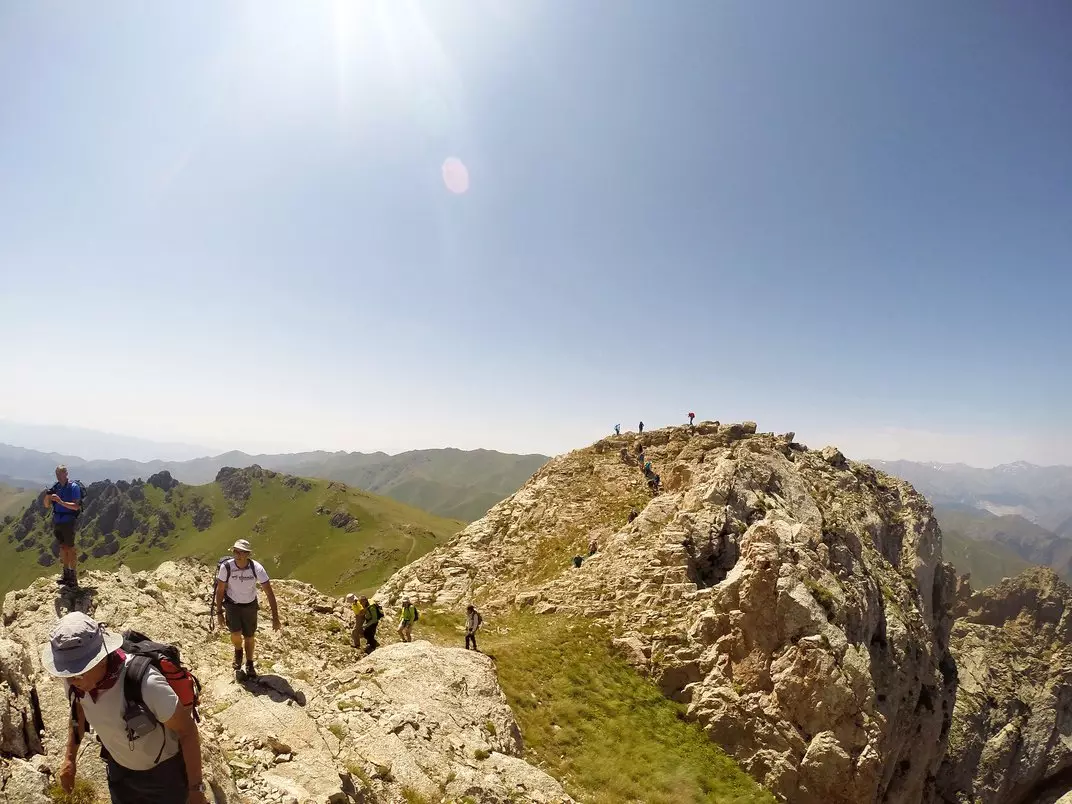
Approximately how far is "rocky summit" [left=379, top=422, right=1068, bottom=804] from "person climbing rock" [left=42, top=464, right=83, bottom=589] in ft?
73.1

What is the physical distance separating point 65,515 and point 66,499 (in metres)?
0.48

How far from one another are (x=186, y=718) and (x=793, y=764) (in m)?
25.4

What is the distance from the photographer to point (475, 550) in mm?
43844

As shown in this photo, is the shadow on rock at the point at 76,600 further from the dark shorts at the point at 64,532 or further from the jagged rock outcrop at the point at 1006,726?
the jagged rock outcrop at the point at 1006,726

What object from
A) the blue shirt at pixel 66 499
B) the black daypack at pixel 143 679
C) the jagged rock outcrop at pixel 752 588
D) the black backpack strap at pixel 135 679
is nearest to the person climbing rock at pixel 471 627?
the jagged rock outcrop at pixel 752 588

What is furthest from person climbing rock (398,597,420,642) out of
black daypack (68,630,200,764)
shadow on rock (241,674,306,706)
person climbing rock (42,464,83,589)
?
black daypack (68,630,200,764)

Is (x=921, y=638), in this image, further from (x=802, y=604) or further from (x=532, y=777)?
(x=532, y=777)

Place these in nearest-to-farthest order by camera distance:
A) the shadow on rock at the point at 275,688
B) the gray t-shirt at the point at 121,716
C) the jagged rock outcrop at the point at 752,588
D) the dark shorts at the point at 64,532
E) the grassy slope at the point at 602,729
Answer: the gray t-shirt at the point at 121,716, the shadow on rock at the point at 275,688, the dark shorts at the point at 64,532, the grassy slope at the point at 602,729, the jagged rock outcrop at the point at 752,588

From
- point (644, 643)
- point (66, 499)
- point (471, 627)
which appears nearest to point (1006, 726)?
point (644, 643)

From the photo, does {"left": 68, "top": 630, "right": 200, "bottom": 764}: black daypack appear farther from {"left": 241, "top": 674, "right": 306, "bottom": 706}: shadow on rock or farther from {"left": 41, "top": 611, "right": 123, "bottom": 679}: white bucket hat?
{"left": 241, "top": 674, "right": 306, "bottom": 706}: shadow on rock

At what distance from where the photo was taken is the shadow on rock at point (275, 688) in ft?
47.0

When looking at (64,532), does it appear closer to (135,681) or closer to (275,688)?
(275,688)

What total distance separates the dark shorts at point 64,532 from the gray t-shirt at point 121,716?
11369 mm

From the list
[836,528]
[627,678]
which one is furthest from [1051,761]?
[627,678]
